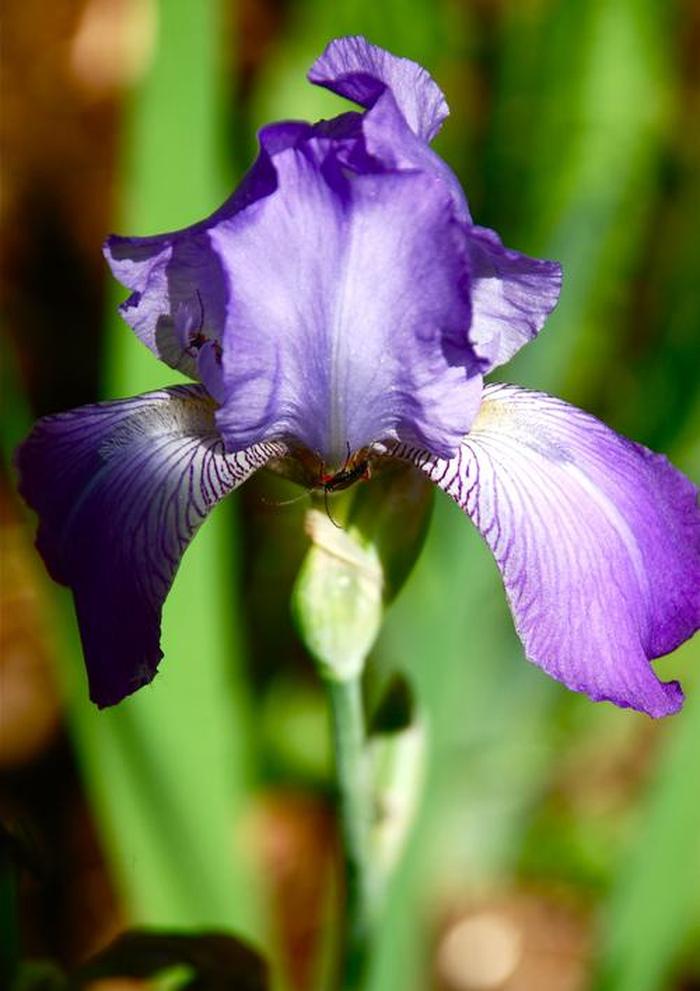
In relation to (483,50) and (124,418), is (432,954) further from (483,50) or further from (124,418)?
(483,50)

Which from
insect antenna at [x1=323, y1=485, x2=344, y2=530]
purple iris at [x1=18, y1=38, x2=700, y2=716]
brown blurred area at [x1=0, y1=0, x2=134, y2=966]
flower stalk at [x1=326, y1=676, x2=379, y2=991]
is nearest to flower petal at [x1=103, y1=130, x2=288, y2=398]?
purple iris at [x1=18, y1=38, x2=700, y2=716]

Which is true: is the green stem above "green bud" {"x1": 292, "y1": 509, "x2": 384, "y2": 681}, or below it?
below

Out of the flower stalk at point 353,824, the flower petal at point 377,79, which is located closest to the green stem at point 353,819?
the flower stalk at point 353,824

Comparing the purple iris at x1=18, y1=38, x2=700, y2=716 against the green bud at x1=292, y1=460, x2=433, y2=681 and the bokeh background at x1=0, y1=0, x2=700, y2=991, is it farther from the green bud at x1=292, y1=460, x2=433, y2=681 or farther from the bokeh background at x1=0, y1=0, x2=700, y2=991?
the bokeh background at x1=0, y1=0, x2=700, y2=991

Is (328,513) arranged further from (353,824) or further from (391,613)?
(391,613)

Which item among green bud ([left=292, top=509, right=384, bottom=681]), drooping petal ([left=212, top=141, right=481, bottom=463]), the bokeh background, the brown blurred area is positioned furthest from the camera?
the brown blurred area

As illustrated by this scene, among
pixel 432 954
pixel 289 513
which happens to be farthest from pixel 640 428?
pixel 432 954

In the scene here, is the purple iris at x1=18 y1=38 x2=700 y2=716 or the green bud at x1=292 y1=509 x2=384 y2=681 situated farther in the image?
the green bud at x1=292 y1=509 x2=384 y2=681
